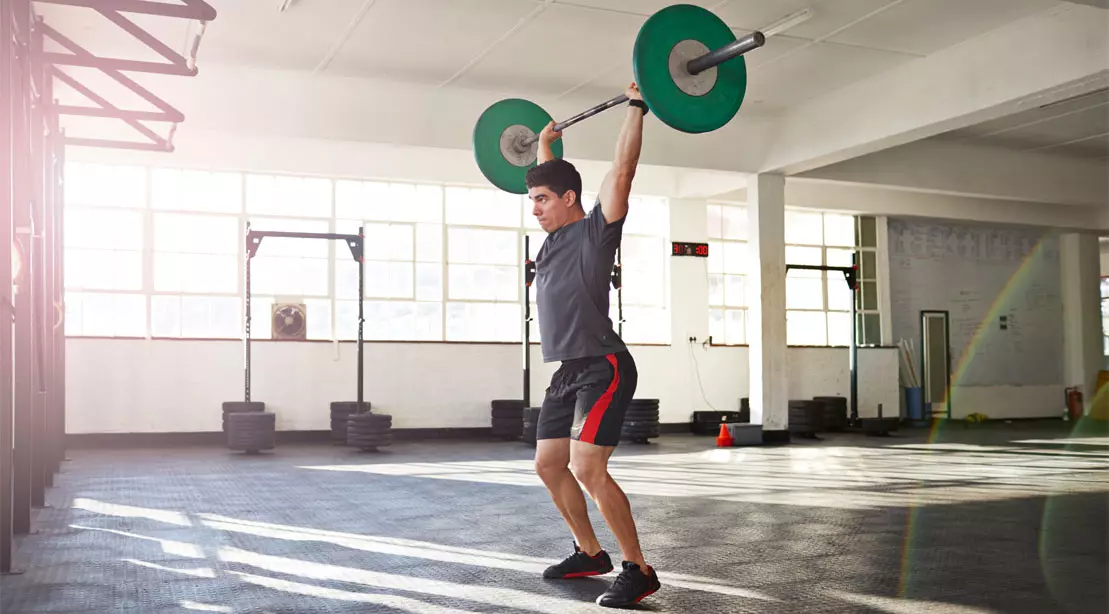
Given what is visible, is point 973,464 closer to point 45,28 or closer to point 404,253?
point 404,253

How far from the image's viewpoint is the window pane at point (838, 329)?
11.7 m

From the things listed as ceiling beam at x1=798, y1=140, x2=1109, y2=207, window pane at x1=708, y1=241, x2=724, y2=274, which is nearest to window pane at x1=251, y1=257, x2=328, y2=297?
window pane at x1=708, y1=241, x2=724, y2=274

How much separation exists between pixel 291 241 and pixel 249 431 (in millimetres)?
2257

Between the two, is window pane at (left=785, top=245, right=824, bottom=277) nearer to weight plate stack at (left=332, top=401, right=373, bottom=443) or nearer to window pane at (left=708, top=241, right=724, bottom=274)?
window pane at (left=708, top=241, right=724, bottom=274)

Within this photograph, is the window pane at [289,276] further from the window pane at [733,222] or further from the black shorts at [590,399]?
the black shorts at [590,399]

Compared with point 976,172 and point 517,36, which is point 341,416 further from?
point 976,172

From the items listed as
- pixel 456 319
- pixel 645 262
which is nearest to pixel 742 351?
pixel 645 262

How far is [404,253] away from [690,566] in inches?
267

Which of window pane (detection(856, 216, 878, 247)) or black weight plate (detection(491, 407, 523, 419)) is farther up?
window pane (detection(856, 216, 878, 247))

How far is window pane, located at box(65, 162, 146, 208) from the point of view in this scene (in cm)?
848

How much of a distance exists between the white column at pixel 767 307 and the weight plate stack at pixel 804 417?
0.46 metres

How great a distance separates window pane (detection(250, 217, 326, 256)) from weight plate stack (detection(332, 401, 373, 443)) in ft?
5.03

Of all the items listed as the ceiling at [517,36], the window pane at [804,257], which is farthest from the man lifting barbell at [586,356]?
the window pane at [804,257]

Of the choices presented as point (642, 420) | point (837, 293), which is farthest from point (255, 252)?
point (837, 293)
